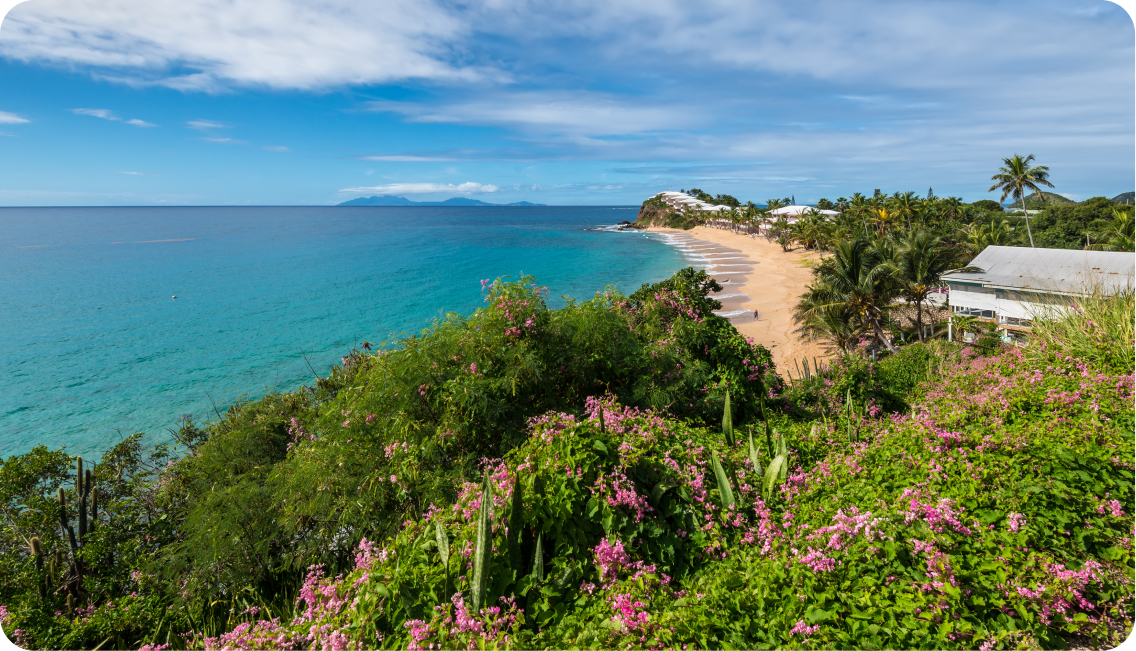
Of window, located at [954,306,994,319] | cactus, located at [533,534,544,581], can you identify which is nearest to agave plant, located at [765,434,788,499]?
cactus, located at [533,534,544,581]

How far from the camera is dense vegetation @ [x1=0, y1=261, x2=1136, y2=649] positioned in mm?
3025

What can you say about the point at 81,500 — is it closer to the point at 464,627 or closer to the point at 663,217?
the point at 464,627

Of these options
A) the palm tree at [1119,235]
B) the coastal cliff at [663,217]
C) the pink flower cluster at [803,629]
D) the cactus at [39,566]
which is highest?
the coastal cliff at [663,217]

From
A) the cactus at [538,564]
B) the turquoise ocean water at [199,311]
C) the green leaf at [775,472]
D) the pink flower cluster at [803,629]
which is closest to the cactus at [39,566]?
the cactus at [538,564]

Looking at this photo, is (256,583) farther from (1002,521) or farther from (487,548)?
(1002,521)

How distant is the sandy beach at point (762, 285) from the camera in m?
26.4

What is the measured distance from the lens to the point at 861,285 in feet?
68.4

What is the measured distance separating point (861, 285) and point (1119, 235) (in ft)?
78.0

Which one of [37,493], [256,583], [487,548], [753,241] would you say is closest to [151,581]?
[256,583]

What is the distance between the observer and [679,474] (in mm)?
4352

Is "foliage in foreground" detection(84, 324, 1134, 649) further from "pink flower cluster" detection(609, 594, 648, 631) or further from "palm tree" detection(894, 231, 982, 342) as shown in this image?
"palm tree" detection(894, 231, 982, 342)

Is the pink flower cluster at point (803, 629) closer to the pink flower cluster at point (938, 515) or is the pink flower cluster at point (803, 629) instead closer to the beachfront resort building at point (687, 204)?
the pink flower cluster at point (938, 515)

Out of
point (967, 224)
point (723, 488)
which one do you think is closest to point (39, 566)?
point (723, 488)

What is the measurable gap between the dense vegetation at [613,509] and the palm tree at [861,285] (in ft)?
47.6
